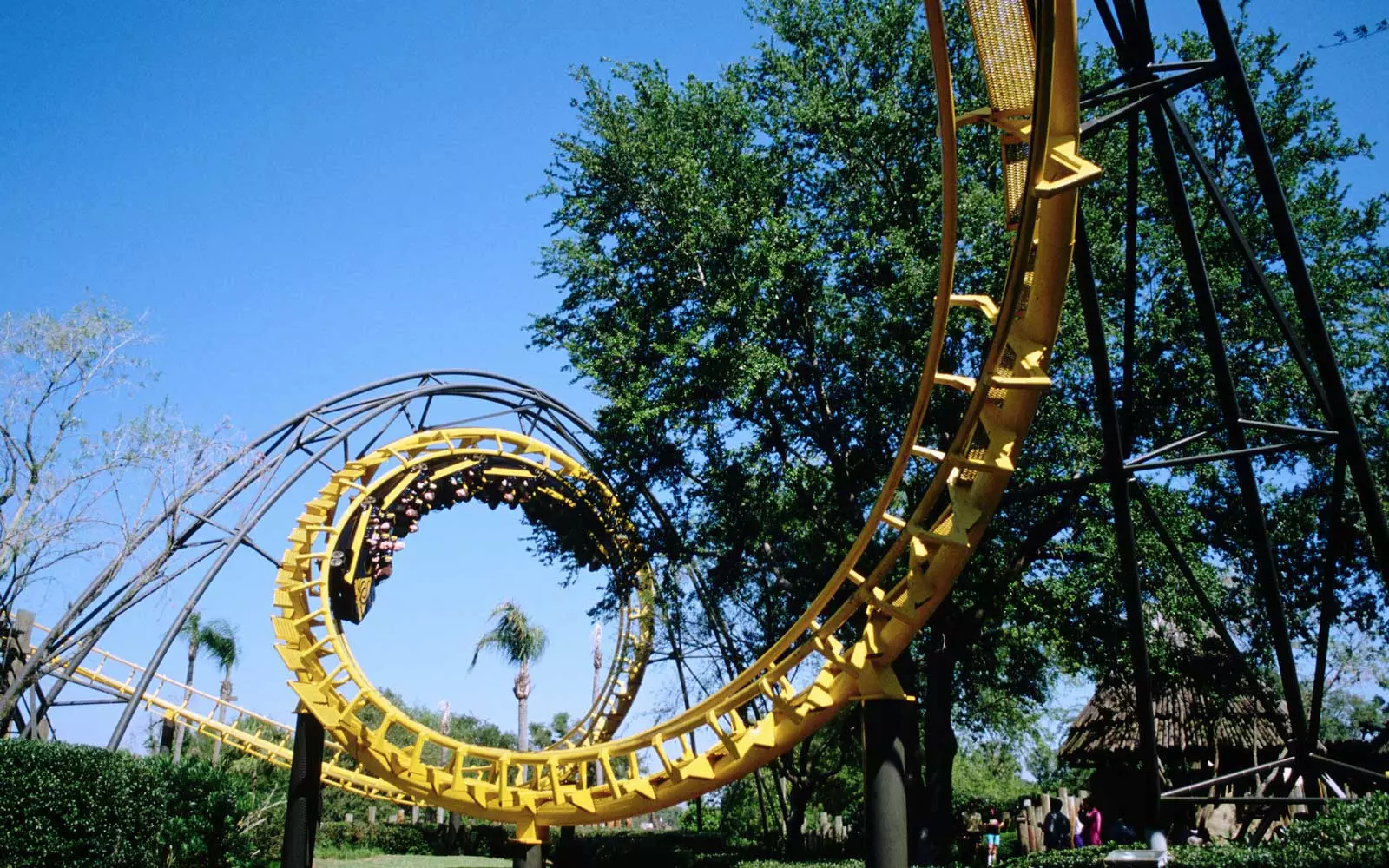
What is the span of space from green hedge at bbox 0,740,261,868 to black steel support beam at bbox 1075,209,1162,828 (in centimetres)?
1162

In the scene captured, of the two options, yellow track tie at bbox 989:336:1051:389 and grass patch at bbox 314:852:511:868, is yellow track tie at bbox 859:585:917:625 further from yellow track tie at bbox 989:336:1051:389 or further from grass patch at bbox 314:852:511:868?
grass patch at bbox 314:852:511:868

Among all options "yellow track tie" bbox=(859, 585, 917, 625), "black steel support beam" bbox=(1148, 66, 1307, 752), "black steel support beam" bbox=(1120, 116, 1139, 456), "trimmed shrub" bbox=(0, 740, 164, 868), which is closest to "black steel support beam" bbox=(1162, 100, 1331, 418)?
"black steel support beam" bbox=(1148, 66, 1307, 752)

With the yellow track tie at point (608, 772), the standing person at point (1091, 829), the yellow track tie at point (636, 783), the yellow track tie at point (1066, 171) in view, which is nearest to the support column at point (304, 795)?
the yellow track tie at point (608, 772)

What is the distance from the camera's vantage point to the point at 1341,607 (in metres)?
15.6

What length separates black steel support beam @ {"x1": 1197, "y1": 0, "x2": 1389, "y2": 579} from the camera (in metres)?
6.80

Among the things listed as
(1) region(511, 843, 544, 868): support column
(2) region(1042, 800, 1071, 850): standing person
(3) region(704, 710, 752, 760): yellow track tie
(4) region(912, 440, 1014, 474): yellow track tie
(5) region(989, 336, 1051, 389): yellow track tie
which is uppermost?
(5) region(989, 336, 1051, 389): yellow track tie

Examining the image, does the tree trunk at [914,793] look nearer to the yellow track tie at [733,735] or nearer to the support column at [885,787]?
the yellow track tie at [733,735]

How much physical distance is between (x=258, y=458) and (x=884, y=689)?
1138 cm

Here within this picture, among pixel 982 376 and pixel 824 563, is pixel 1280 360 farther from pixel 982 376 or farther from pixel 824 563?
pixel 982 376

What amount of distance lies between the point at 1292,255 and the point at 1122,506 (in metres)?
2.04

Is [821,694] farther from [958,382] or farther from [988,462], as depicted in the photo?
[958,382]

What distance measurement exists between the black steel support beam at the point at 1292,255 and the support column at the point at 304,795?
36.4 ft

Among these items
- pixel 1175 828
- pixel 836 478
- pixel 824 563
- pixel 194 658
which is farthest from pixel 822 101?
pixel 194 658

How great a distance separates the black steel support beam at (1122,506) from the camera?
7426mm
